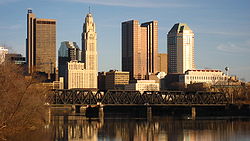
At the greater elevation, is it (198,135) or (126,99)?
(126,99)

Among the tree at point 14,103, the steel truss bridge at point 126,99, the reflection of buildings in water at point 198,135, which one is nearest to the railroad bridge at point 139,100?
the steel truss bridge at point 126,99

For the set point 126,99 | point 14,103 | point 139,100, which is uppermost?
point 14,103

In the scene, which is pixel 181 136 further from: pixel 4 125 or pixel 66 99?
pixel 66 99

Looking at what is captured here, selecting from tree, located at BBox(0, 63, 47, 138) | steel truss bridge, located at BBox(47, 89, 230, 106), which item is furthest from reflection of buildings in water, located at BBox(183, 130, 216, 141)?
steel truss bridge, located at BBox(47, 89, 230, 106)

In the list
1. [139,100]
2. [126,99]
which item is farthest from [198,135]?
[139,100]

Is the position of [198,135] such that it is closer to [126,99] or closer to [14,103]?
[14,103]

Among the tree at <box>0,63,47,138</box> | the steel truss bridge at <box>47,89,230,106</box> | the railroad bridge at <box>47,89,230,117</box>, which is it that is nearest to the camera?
the tree at <box>0,63,47,138</box>

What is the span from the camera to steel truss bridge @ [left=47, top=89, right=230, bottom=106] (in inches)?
5497

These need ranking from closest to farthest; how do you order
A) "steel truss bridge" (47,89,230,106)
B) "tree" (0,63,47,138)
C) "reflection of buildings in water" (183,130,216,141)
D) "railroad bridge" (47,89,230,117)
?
"tree" (0,63,47,138)
"reflection of buildings in water" (183,130,216,141)
"steel truss bridge" (47,89,230,106)
"railroad bridge" (47,89,230,117)

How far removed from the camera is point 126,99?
151500 mm

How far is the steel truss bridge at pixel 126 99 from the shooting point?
140 metres

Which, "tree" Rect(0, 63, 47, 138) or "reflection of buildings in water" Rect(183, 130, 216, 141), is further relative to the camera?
"reflection of buildings in water" Rect(183, 130, 216, 141)

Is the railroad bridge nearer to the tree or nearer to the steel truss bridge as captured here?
the steel truss bridge

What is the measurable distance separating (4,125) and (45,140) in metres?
7.02
